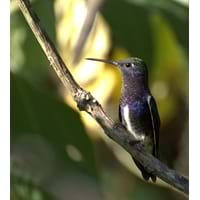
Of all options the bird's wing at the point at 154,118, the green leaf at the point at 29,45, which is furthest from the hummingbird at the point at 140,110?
the green leaf at the point at 29,45

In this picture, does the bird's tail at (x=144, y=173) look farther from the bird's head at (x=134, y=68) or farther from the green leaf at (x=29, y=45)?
the green leaf at (x=29, y=45)

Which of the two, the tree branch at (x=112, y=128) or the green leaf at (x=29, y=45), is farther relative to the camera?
the green leaf at (x=29, y=45)

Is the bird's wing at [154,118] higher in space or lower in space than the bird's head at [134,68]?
lower

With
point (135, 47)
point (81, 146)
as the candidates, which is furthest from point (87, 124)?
point (135, 47)

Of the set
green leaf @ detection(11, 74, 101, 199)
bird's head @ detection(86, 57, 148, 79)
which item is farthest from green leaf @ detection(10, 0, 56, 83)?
bird's head @ detection(86, 57, 148, 79)

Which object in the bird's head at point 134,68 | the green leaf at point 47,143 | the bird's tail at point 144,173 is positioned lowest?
the bird's tail at point 144,173

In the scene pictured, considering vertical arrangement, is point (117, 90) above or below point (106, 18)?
below
